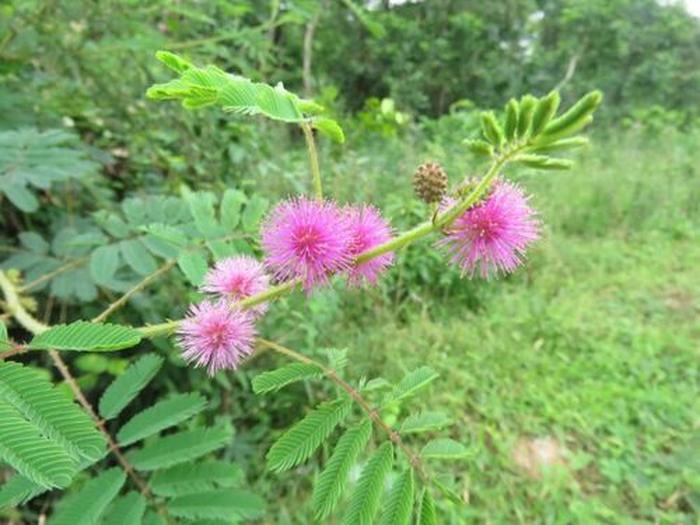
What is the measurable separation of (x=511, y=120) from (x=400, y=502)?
21.9 inches

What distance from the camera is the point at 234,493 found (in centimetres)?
113

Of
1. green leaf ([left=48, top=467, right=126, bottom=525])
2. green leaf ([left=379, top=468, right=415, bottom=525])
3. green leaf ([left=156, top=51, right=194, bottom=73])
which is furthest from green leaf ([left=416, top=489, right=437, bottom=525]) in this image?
green leaf ([left=156, top=51, right=194, bottom=73])

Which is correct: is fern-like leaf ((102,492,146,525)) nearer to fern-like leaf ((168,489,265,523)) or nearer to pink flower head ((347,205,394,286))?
fern-like leaf ((168,489,265,523))

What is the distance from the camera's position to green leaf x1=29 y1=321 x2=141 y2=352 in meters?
0.73

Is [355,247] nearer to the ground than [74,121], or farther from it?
farther from it

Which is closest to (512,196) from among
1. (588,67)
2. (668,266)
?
(668,266)

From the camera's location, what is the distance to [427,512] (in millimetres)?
894

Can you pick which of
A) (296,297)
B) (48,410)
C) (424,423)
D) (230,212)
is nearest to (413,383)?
(424,423)

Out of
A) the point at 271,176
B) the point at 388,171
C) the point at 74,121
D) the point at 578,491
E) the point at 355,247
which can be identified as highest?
the point at 355,247

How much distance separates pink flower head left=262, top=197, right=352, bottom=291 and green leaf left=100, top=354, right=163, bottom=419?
1.69ft

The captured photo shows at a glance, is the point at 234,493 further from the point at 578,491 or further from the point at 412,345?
the point at 412,345

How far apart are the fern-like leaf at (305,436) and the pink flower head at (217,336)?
13cm

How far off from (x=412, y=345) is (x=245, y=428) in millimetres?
936

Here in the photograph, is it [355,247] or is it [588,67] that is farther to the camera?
[588,67]
